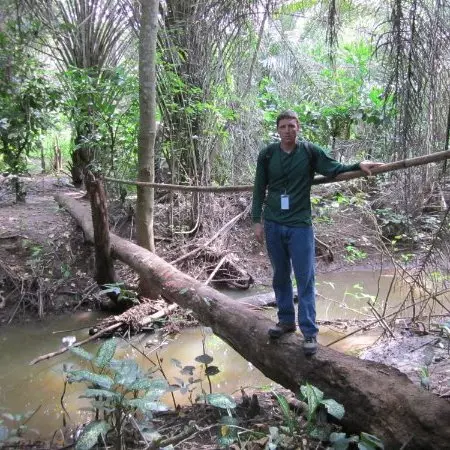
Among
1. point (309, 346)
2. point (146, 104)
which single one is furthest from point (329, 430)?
point (146, 104)

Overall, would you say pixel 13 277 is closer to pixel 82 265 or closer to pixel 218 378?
pixel 82 265

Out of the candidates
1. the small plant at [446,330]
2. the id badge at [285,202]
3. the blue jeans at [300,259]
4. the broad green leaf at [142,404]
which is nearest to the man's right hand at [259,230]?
the blue jeans at [300,259]

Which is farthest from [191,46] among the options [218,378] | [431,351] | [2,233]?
[431,351]

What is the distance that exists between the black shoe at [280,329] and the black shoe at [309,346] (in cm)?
23

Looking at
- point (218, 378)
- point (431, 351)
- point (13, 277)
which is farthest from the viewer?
point (13, 277)

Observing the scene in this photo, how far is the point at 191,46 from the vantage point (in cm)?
630

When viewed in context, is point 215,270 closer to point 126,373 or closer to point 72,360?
point 72,360

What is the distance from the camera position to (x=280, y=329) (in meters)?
3.01

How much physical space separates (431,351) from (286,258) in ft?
5.87

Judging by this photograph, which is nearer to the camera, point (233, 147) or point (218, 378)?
point (218, 378)

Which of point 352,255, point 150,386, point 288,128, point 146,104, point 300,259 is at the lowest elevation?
point 352,255

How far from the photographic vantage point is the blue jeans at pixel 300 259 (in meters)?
2.75

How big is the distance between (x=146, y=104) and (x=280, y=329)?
120 inches

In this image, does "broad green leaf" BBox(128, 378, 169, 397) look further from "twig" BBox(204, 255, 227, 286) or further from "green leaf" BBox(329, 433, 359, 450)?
"twig" BBox(204, 255, 227, 286)
